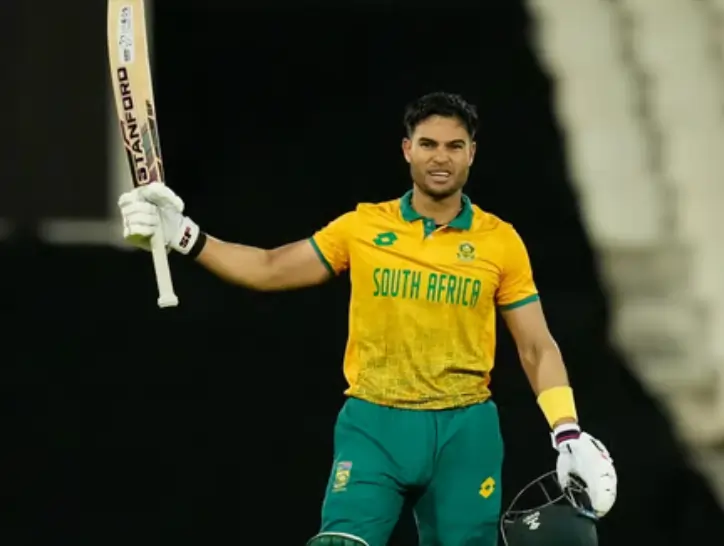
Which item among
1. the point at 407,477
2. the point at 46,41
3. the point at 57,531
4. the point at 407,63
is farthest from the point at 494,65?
the point at 407,477

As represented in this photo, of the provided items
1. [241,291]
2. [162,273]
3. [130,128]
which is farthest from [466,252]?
[241,291]

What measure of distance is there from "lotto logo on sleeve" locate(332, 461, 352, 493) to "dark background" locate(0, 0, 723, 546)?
1.33 m

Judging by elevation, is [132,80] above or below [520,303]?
above

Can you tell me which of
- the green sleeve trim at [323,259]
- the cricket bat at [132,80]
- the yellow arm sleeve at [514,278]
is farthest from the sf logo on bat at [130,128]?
the yellow arm sleeve at [514,278]

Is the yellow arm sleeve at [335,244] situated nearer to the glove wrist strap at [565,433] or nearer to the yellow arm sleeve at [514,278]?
the yellow arm sleeve at [514,278]

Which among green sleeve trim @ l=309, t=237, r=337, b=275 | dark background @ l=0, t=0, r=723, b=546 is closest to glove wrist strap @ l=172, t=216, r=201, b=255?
green sleeve trim @ l=309, t=237, r=337, b=275

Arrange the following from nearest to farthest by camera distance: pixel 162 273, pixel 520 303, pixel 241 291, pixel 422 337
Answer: pixel 162 273, pixel 422 337, pixel 520 303, pixel 241 291

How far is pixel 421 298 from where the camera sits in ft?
11.9

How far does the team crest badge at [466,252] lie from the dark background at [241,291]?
1437 mm

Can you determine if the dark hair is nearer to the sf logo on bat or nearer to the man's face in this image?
the man's face

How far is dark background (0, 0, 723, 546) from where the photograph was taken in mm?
4945

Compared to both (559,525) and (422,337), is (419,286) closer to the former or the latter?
(422,337)

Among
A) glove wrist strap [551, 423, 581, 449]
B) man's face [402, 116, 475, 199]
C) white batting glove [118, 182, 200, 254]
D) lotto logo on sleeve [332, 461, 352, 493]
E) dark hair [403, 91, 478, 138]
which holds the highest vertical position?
dark hair [403, 91, 478, 138]

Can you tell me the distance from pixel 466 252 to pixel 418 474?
0.48 meters
